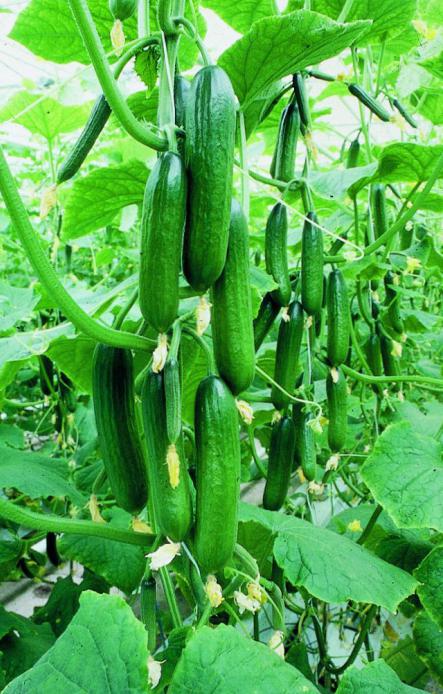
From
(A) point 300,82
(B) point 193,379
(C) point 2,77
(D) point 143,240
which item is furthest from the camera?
(C) point 2,77

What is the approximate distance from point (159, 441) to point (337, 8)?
1.20m

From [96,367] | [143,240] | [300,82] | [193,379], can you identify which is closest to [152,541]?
[96,367]

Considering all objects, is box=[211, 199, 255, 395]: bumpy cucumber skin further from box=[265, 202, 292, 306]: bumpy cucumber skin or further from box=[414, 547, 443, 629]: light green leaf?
box=[414, 547, 443, 629]: light green leaf

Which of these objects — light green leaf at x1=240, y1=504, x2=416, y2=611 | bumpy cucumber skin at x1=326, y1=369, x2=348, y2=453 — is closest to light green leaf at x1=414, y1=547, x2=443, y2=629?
light green leaf at x1=240, y1=504, x2=416, y2=611

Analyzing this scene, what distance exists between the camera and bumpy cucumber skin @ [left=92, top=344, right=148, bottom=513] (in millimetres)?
975

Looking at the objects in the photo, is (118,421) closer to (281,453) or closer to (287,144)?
(281,453)

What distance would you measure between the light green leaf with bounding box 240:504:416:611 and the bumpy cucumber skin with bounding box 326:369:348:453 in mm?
203

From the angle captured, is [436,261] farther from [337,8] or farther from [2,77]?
[2,77]

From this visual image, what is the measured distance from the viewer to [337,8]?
5.11 ft

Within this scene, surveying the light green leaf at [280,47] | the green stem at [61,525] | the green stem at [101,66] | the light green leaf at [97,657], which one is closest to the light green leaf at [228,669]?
the light green leaf at [97,657]

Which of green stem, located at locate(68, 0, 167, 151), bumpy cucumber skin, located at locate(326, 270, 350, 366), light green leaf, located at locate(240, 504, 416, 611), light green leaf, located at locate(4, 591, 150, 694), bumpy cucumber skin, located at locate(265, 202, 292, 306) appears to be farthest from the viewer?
bumpy cucumber skin, located at locate(326, 270, 350, 366)

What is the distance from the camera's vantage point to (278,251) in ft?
4.35

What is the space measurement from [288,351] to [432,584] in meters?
0.57

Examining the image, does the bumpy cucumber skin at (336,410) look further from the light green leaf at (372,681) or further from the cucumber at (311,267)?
the light green leaf at (372,681)
